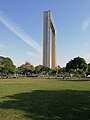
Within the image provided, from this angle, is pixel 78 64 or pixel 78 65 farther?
pixel 78 65

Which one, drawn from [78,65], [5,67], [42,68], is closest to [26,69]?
[42,68]

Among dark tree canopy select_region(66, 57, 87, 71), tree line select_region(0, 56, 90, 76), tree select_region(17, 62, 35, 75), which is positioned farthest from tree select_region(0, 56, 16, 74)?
dark tree canopy select_region(66, 57, 87, 71)

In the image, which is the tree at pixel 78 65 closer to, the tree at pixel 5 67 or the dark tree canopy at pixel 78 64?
the dark tree canopy at pixel 78 64

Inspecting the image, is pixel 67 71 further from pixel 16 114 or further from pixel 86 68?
pixel 16 114

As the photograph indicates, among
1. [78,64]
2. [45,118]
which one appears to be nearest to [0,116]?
[45,118]

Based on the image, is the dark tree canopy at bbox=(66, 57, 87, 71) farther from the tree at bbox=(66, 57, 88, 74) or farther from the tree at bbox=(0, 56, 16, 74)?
the tree at bbox=(0, 56, 16, 74)

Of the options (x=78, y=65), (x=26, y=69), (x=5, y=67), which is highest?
(x=78, y=65)

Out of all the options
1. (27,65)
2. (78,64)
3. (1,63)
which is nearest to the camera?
(1,63)

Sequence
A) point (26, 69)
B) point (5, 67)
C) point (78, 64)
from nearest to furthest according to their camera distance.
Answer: point (5, 67)
point (78, 64)
point (26, 69)

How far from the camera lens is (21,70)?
17750 centimetres

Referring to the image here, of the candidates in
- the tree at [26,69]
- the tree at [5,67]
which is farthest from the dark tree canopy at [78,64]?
the tree at [5,67]

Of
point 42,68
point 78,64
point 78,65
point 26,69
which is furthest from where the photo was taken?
point 42,68

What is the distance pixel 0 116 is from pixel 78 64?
480 feet

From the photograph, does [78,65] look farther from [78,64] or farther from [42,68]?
[42,68]
